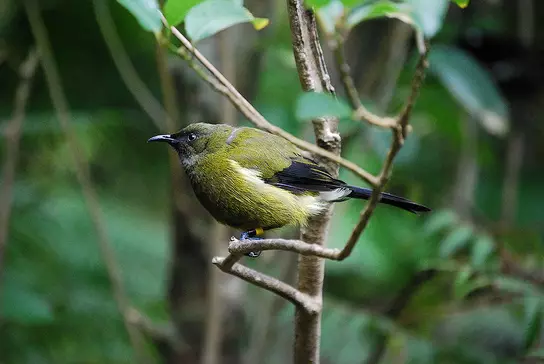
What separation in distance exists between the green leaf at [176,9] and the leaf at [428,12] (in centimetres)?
46

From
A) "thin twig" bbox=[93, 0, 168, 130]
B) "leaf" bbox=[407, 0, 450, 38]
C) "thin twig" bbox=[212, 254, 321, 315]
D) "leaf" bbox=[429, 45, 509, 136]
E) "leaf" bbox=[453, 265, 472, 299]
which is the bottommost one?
"thin twig" bbox=[212, 254, 321, 315]

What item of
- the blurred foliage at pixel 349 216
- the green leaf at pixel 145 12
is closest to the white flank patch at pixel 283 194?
the green leaf at pixel 145 12

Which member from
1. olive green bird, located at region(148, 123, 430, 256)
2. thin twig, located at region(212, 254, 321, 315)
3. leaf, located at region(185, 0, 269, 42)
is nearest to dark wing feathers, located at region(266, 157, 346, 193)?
olive green bird, located at region(148, 123, 430, 256)

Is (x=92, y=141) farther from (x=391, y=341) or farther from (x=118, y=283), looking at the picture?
(x=391, y=341)

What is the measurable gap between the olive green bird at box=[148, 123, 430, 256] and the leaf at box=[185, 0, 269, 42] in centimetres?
75

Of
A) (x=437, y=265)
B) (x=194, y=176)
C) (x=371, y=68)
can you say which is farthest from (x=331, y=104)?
(x=371, y=68)

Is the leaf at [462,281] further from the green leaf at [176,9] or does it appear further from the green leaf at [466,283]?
the green leaf at [176,9]

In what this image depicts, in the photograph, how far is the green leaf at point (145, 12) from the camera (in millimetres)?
1469

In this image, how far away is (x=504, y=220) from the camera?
150 inches

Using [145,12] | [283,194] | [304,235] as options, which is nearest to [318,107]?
[145,12]

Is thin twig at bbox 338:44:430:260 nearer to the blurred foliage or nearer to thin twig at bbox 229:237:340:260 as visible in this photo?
thin twig at bbox 229:237:340:260

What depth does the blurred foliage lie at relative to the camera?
335 centimetres

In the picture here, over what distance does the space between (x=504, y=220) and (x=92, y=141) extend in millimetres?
2964

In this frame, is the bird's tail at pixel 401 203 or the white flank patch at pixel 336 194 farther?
the white flank patch at pixel 336 194
